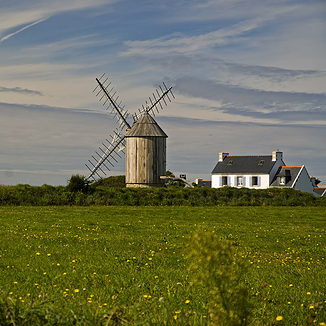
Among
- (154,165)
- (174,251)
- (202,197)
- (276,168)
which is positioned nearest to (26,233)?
(174,251)

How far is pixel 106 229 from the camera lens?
46.8 feet

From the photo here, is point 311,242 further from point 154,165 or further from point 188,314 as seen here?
point 154,165

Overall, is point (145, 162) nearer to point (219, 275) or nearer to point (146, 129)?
point (146, 129)

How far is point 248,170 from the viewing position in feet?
171

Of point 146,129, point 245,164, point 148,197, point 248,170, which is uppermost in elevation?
point 146,129

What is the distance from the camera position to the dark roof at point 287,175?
51.1 meters

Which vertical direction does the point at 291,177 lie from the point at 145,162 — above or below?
below

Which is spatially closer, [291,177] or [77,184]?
[77,184]

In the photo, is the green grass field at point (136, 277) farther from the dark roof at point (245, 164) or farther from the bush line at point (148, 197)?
the dark roof at point (245, 164)

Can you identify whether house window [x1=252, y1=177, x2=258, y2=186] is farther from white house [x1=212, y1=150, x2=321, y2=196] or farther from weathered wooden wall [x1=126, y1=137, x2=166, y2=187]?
weathered wooden wall [x1=126, y1=137, x2=166, y2=187]

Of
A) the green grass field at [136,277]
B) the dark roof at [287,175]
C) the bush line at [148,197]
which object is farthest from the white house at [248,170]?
the green grass field at [136,277]

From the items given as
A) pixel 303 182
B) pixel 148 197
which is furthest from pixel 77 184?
pixel 303 182

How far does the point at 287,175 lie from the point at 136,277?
4805cm

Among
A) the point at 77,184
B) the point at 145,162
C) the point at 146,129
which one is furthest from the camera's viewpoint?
the point at 146,129
